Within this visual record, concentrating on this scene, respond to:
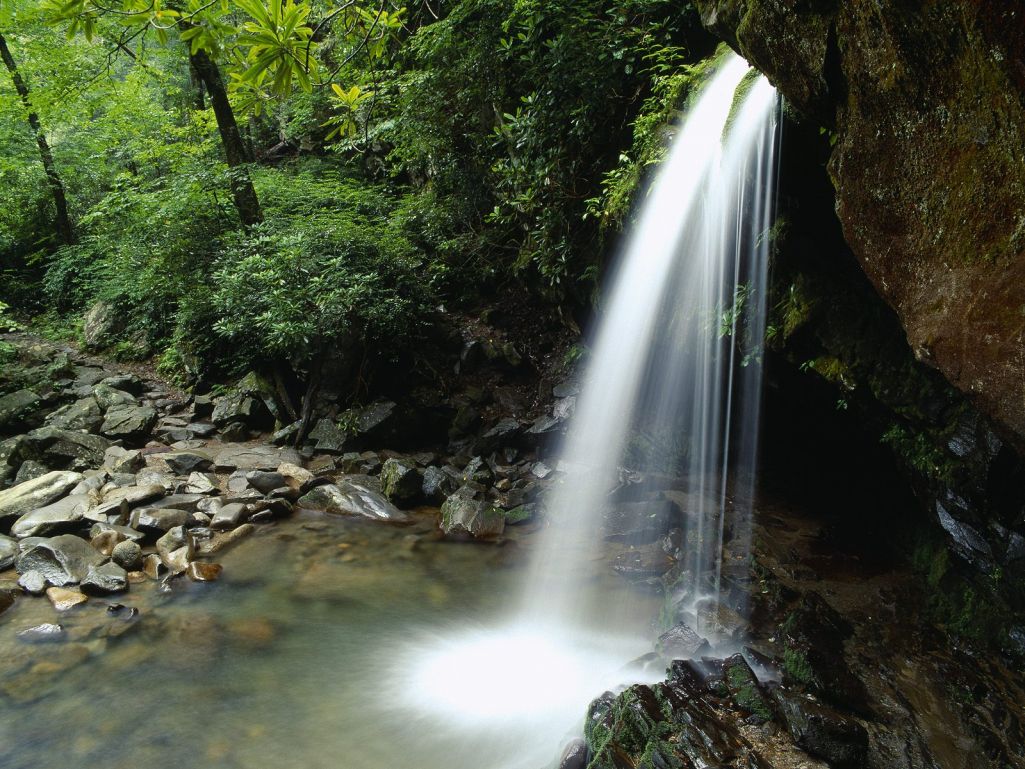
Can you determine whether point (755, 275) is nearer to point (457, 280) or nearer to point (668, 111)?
point (668, 111)

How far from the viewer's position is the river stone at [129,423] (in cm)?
870

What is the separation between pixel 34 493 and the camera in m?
6.46

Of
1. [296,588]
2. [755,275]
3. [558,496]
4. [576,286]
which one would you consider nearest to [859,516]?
[755,275]

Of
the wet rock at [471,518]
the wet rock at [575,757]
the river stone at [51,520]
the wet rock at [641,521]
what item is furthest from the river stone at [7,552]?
the wet rock at [641,521]

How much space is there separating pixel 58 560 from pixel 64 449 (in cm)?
294

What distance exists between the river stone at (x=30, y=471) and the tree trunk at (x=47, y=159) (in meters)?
9.13

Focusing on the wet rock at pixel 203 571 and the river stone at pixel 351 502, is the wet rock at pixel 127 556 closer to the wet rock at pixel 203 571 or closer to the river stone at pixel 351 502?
the wet rock at pixel 203 571

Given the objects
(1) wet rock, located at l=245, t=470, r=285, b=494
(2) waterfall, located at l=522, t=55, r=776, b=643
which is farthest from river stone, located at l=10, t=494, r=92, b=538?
(2) waterfall, located at l=522, t=55, r=776, b=643

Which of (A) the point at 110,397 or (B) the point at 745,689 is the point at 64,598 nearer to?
(B) the point at 745,689

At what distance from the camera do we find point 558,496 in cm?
747

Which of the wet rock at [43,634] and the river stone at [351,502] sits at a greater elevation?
the wet rock at [43,634]

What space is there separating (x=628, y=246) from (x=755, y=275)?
186 cm

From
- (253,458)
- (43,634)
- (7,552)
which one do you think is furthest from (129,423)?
(43,634)

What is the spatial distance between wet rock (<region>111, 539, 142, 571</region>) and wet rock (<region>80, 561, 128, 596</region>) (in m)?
0.15
